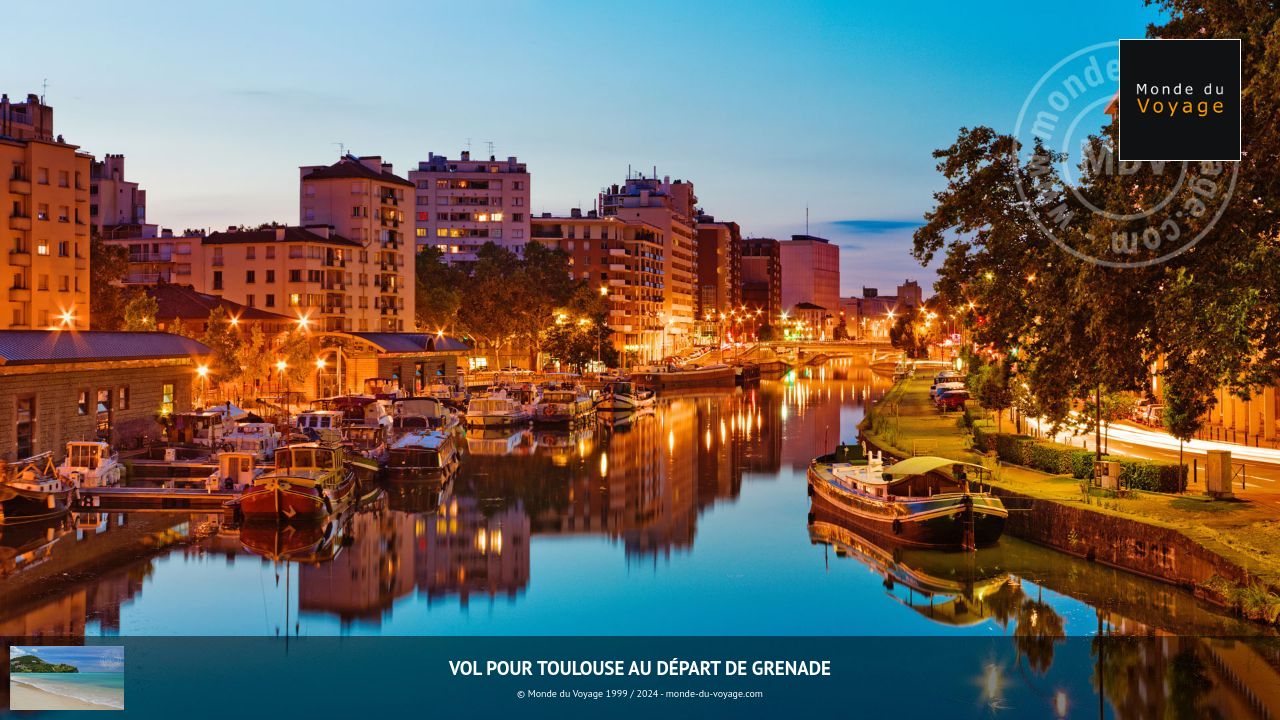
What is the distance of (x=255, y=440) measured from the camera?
53156mm

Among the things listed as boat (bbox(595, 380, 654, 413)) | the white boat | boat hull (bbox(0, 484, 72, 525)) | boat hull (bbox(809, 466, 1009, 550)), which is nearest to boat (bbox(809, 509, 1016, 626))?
boat hull (bbox(809, 466, 1009, 550))

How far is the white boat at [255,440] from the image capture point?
53094 mm

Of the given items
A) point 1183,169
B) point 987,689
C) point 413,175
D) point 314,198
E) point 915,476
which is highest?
point 413,175

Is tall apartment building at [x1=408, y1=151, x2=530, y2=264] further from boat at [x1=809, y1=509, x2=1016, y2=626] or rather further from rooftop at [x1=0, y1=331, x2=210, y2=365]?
boat at [x1=809, y1=509, x2=1016, y2=626]

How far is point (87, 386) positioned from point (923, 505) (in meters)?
37.4

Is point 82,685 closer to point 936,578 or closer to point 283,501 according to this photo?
point 283,501

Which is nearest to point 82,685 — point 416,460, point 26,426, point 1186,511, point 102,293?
point 26,426

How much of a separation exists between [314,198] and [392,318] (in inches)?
580

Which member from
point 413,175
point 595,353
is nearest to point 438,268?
point 595,353

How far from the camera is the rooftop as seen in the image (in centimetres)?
4772

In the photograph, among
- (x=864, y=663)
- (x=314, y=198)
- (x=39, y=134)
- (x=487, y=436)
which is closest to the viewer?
(x=864, y=663)

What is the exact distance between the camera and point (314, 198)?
393 ft

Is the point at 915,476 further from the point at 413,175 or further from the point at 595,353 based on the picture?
the point at 413,175

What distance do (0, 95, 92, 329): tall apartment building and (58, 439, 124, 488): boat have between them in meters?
37.9
